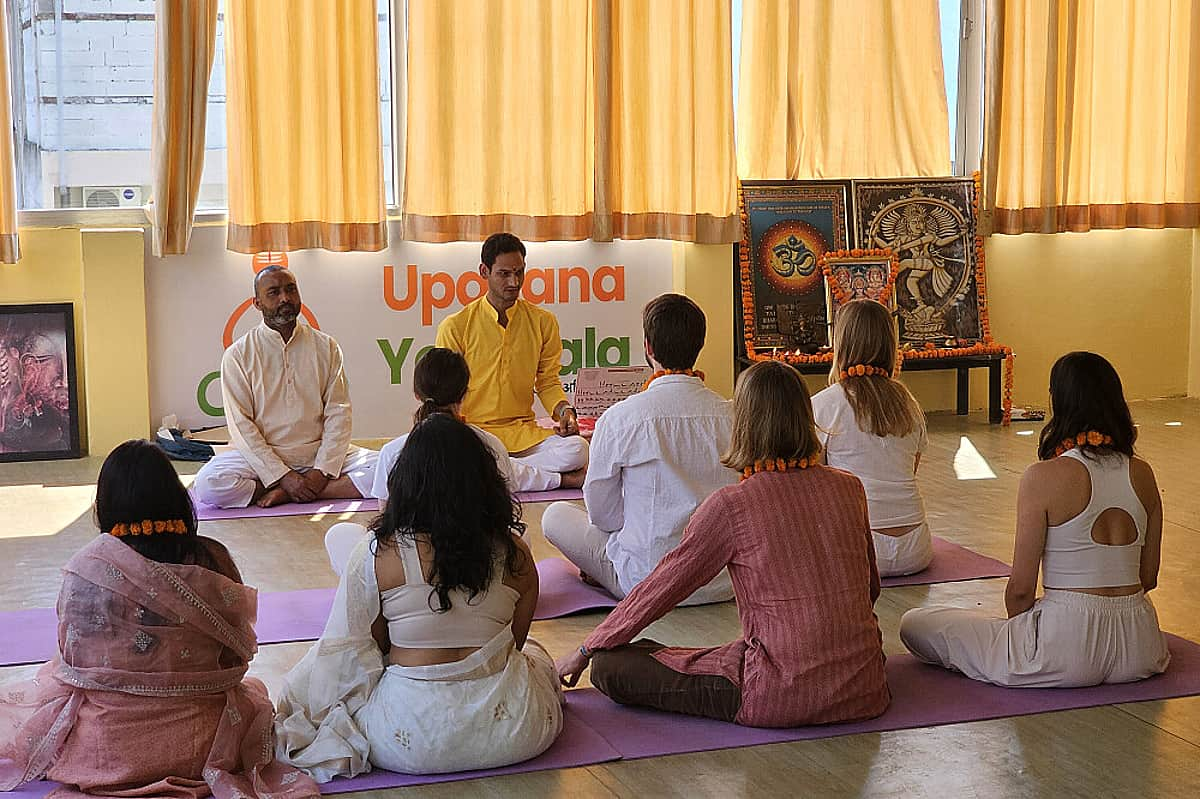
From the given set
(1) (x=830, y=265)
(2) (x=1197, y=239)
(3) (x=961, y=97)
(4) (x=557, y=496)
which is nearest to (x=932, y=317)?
(1) (x=830, y=265)

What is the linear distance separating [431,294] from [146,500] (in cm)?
484

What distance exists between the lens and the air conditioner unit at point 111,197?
25.0 ft

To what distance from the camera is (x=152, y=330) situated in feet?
24.8

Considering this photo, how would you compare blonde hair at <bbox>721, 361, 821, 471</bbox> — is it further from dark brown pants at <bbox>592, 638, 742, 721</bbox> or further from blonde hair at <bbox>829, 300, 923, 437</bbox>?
blonde hair at <bbox>829, 300, 923, 437</bbox>

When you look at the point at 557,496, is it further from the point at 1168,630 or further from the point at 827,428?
the point at 1168,630

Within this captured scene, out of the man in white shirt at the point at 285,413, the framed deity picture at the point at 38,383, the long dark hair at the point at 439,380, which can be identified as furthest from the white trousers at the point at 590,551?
the framed deity picture at the point at 38,383

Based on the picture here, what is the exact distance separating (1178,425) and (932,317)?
4.66 ft

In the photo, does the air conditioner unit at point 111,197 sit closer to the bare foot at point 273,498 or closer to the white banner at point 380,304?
the white banner at point 380,304

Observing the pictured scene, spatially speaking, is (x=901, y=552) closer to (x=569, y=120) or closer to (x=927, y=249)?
(x=569, y=120)

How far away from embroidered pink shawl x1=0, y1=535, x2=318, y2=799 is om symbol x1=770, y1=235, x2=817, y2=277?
5.54m

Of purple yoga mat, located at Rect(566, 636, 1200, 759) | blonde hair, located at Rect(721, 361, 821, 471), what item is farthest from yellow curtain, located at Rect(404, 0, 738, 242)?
blonde hair, located at Rect(721, 361, 821, 471)

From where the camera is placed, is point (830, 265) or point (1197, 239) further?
point (1197, 239)

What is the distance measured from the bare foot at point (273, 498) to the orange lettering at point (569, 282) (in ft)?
7.79

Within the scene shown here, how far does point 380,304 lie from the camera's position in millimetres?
7852
